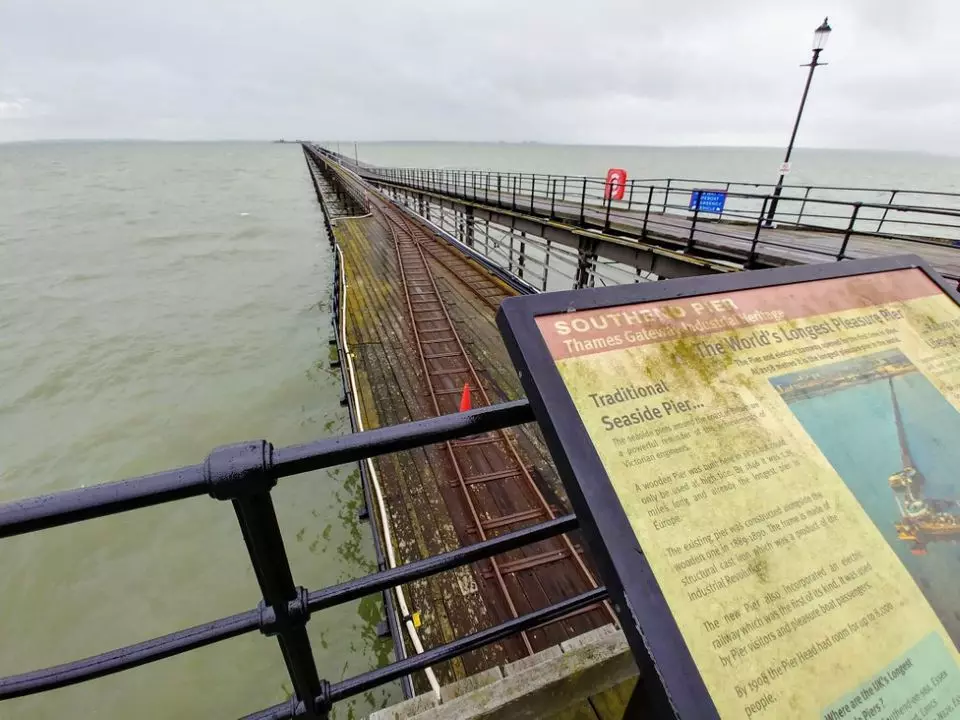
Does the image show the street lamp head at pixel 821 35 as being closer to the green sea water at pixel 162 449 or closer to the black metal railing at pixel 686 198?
the black metal railing at pixel 686 198

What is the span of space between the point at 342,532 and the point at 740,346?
8967 mm

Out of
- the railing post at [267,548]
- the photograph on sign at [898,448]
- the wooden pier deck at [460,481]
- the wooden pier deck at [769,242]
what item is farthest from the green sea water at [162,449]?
the wooden pier deck at [769,242]

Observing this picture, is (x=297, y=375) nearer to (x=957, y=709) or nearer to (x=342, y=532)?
(x=342, y=532)

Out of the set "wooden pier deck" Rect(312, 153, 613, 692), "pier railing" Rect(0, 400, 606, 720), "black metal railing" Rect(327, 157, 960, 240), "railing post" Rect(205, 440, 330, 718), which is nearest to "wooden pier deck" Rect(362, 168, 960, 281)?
"black metal railing" Rect(327, 157, 960, 240)

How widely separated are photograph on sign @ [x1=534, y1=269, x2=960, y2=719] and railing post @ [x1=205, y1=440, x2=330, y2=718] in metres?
0.94

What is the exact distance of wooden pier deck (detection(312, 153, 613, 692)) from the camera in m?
5.29

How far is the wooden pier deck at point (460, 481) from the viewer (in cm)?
529

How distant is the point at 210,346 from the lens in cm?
1734

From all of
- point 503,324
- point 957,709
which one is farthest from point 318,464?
point 957,709

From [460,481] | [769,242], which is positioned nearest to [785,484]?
[460,481]

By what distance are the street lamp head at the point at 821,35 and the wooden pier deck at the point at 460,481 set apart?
43.9ft

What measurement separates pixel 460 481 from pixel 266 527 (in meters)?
5.84

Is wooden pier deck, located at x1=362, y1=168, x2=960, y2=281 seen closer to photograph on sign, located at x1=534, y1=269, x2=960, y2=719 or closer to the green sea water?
photograph on sign, located at x1=534, y1=269, x2=960, y2=719

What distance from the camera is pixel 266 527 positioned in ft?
4.19
